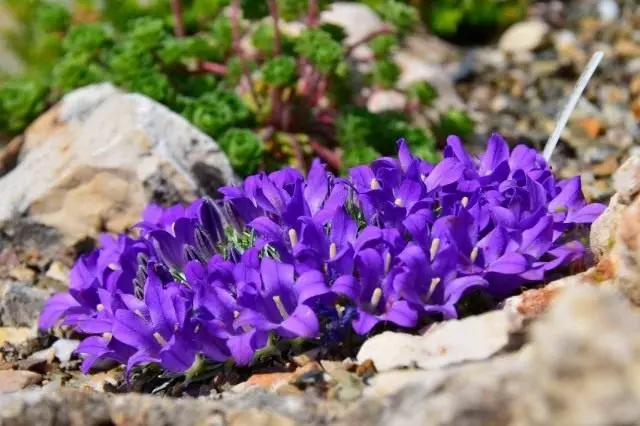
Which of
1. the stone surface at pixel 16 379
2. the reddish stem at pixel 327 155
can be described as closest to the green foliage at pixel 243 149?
the reddish stem at pixel 327 155

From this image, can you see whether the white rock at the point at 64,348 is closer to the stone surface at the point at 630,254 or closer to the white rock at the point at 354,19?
the stone surface at the point at 630,254

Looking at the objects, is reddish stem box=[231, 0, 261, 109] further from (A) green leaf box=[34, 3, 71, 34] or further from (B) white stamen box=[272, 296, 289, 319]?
(B) white stamen box=[272, 296, 289, 319]

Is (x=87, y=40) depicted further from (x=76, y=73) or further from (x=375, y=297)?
(x=375, y=297)

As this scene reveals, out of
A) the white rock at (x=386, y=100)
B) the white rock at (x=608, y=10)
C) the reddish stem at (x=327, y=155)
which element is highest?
the reddish stem at (x=327, y=155)

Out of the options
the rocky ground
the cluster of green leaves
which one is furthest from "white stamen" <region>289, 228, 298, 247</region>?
the cluster of green leaves

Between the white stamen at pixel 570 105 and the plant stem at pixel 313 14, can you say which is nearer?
the white stamen at pixel 570 105

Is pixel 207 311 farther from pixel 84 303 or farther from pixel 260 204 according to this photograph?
pixel 84 303
